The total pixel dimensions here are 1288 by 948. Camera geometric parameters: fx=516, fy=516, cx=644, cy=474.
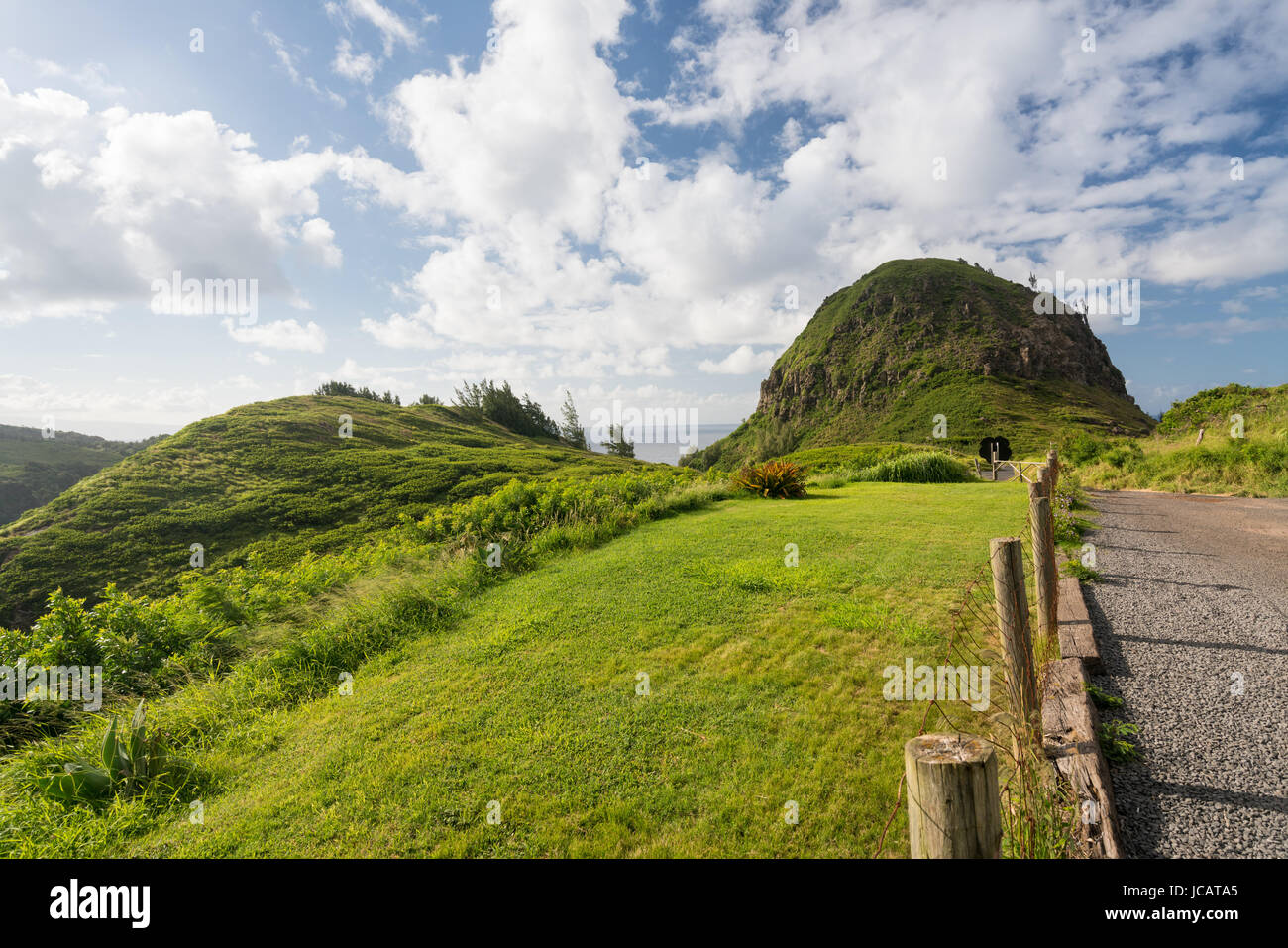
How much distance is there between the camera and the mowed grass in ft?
10.0

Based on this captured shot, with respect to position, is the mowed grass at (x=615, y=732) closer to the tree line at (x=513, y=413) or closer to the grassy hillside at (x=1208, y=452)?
the grassy hillside at (x=1208, y=452)

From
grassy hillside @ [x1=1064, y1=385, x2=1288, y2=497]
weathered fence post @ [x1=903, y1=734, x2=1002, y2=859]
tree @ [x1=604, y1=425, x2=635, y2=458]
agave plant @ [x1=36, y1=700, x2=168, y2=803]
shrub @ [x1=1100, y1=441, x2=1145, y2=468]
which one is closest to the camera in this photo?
weathered fence post @ [x1=903, y1=734, x2=1002, y2=859]

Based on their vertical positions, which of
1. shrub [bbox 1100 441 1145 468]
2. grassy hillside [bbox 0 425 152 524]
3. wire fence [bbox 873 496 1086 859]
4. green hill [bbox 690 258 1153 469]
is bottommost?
wire fence [bbox 873 496 1086 859]

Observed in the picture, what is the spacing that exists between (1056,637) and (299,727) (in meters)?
6.94

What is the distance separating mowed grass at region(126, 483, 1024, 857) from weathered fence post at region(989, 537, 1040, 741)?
2.52ft

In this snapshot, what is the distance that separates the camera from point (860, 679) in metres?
4.55

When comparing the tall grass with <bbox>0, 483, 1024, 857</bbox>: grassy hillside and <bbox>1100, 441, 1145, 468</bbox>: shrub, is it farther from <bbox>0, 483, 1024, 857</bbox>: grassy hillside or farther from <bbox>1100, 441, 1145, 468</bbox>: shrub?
<bbox>0, 483, 1024, 857</bbox>: grassy hillside


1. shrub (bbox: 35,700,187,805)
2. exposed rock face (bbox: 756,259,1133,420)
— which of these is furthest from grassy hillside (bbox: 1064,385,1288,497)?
exposed rock face (bbox: 756,259,1133,420)

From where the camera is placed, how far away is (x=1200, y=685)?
3.92 m

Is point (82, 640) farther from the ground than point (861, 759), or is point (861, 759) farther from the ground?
point (82, 640)

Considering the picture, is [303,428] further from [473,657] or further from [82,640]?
[473,657]

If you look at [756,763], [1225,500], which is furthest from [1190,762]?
[1225,500]

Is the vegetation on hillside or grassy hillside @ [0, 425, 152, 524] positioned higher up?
grassy hillside @ [0, 425, 152, 524]

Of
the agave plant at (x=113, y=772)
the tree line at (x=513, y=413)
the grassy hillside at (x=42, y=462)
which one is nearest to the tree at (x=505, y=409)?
the tree line at (x=513, y=413)
